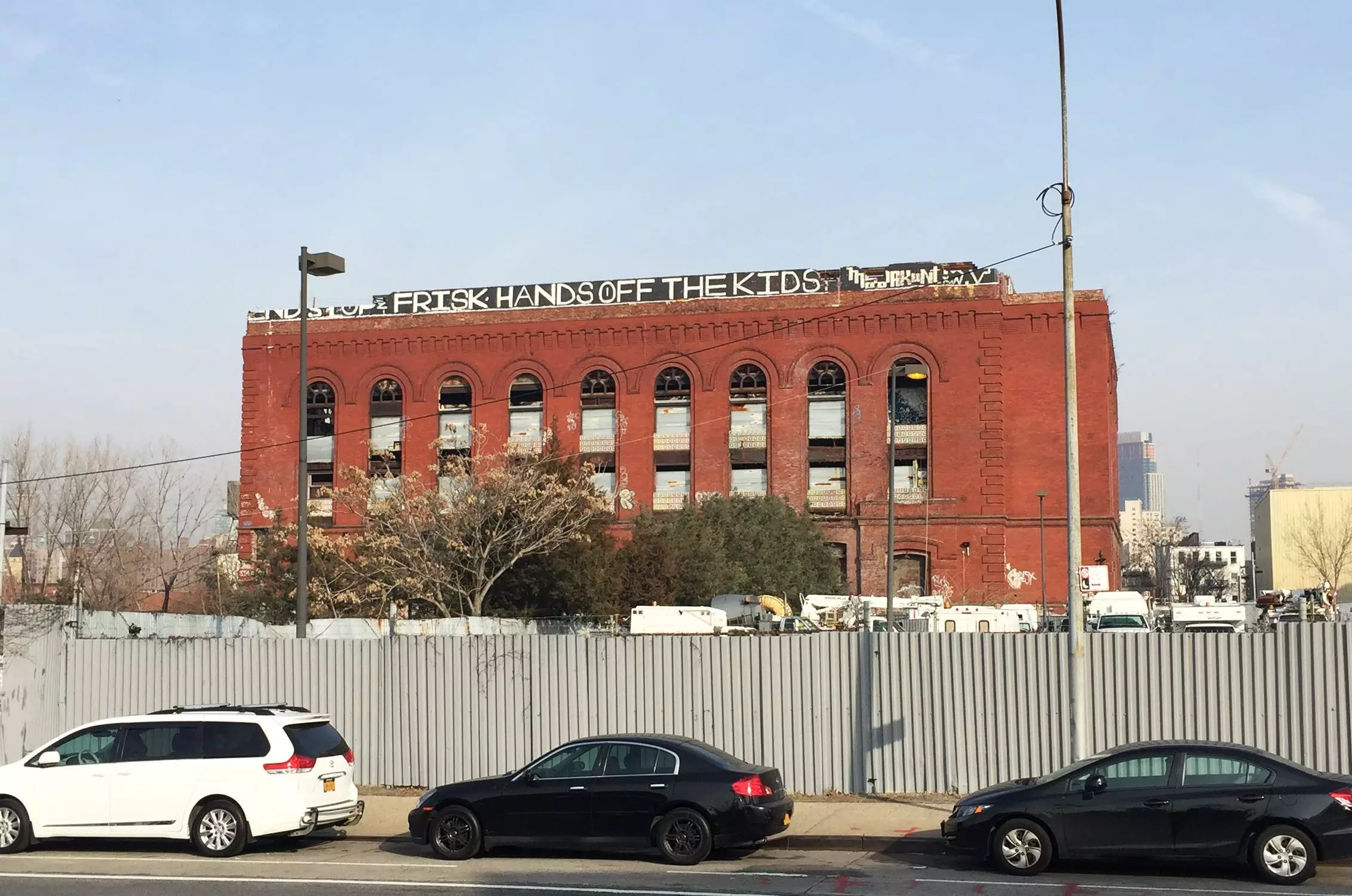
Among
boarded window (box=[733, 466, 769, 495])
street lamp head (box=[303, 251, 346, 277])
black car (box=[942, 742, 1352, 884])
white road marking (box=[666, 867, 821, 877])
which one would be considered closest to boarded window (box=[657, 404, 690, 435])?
boarded window (box=[733, 466, 769, 495])

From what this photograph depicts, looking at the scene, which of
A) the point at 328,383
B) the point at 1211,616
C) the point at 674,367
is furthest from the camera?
the point at 328,383

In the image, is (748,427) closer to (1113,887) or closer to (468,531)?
(468,531)

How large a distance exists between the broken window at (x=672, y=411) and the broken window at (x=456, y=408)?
28.9ft

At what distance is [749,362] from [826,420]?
422 centimetres

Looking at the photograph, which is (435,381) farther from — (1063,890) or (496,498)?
(1063,890)

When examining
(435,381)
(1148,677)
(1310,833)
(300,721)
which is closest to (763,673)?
(1148,677)

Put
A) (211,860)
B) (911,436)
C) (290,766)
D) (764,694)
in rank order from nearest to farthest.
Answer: (211,860) < (290,766) < (764,694) < (911,436)

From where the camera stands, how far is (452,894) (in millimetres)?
13234

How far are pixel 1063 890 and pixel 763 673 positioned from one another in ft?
24.5

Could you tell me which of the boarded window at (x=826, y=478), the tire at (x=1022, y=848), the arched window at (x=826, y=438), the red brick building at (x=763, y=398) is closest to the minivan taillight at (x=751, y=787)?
the tire at (x=1022, y=848)

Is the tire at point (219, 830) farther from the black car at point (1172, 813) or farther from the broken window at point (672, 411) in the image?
the broken window at point (672, 411)

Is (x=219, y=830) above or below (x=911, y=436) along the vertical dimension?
below

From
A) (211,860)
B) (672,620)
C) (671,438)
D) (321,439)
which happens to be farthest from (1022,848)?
(321,439)

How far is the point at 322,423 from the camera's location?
66750 mm
